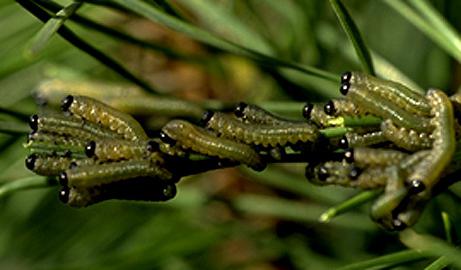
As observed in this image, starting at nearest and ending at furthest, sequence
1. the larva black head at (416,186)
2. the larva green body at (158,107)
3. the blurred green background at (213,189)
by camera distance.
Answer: the larva black head at (416,186) → the larva green body at (158,107) → the blurred green background at (213,189)

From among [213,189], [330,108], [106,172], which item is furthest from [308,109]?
[213,189]

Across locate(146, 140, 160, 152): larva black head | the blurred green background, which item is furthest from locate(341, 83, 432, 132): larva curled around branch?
the blurred green background

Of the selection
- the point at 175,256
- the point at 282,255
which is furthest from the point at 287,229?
the point at 175,256

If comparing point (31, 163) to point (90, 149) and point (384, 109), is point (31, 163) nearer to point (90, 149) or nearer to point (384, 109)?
point (90, 149)

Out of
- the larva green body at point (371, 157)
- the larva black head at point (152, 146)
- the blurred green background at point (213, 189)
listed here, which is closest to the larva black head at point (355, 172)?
the larva green body at point (371, 157)

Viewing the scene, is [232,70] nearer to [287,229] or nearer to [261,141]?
[287,229]

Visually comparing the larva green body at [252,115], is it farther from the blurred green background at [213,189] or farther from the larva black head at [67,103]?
the blurred green background at [213,189]
